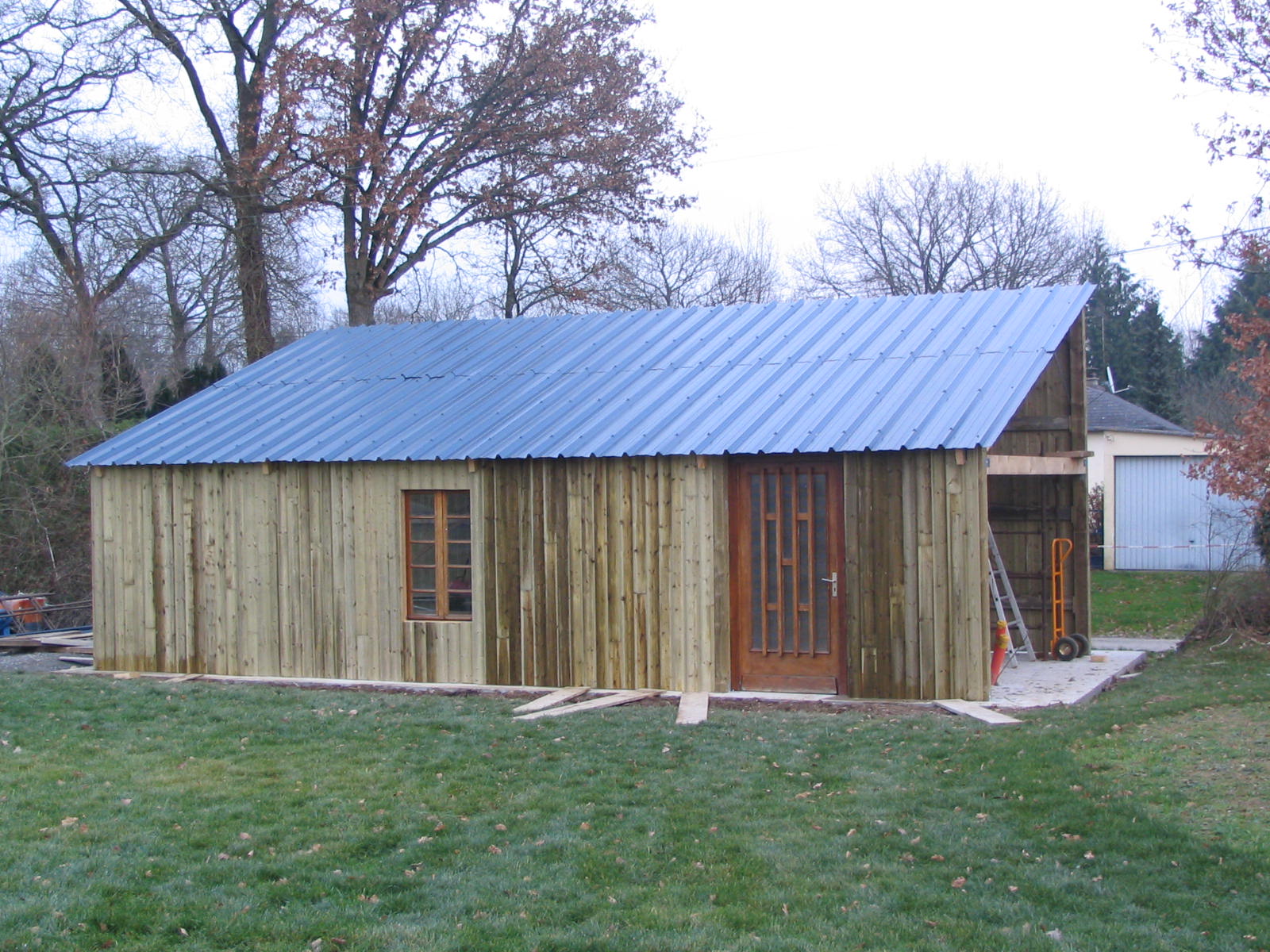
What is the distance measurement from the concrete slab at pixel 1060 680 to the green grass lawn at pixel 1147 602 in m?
3.05

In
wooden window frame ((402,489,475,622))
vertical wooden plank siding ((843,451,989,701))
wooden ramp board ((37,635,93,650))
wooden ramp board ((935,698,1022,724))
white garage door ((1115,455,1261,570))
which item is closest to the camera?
wooden ramp board ((935,698,1022,724))

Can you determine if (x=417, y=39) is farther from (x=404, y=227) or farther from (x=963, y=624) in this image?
(x=963, y=624)

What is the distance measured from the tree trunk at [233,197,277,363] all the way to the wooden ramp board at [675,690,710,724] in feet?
46.9

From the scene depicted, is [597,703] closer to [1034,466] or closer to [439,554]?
[439,554]

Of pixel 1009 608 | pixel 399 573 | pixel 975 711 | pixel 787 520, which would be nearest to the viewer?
pixel 975 711

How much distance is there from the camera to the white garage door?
25156 mm

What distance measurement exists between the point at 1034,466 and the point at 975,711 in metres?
3.36

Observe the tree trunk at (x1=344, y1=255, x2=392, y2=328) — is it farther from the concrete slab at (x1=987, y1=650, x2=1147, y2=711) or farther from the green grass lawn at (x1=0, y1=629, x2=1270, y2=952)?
the concrete slab at (x1=987, y1=650, x2=1147, y2=711)

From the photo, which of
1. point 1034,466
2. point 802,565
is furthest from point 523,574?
point 1034,466

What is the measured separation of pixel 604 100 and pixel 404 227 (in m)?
4.48

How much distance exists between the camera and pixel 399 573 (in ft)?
40.9

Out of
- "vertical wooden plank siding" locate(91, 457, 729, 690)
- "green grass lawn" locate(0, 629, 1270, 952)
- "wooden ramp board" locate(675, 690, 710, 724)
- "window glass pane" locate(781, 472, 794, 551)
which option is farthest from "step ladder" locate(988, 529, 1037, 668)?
"wooden ramp board" locate(675, 690, 710, 724)

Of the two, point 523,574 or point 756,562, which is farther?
point 523,574

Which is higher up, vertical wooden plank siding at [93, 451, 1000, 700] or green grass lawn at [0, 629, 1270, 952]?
vertical wooden plank siding at [93, 451, 1000, 700]
